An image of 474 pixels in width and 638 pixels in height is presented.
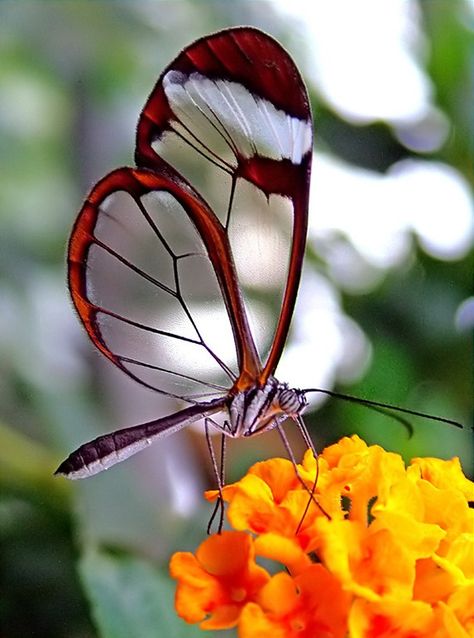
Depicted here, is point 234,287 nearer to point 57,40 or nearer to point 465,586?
point 465,586

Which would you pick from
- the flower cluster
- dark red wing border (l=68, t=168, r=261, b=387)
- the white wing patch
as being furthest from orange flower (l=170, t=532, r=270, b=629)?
the white wing patch

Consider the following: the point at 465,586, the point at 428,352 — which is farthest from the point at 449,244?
the point at 465,586


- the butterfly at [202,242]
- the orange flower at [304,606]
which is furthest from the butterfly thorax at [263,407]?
→ the orange flower at [304,606]

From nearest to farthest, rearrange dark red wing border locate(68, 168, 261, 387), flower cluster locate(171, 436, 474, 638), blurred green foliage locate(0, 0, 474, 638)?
flower cluster locate(171, 436, 474, 638)
dark red wing border locate(68, 168, 261, 387)
blurred green foliage locate(0, 0, 474, 638)

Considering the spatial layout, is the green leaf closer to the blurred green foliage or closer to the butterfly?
the blurred green foliage

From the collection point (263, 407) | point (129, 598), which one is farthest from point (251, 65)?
point (129, 598)

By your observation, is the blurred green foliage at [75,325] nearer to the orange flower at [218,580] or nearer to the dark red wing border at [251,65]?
the orange flower at [218,580]

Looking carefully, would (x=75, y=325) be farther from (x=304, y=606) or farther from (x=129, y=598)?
(x=304, y=606)
